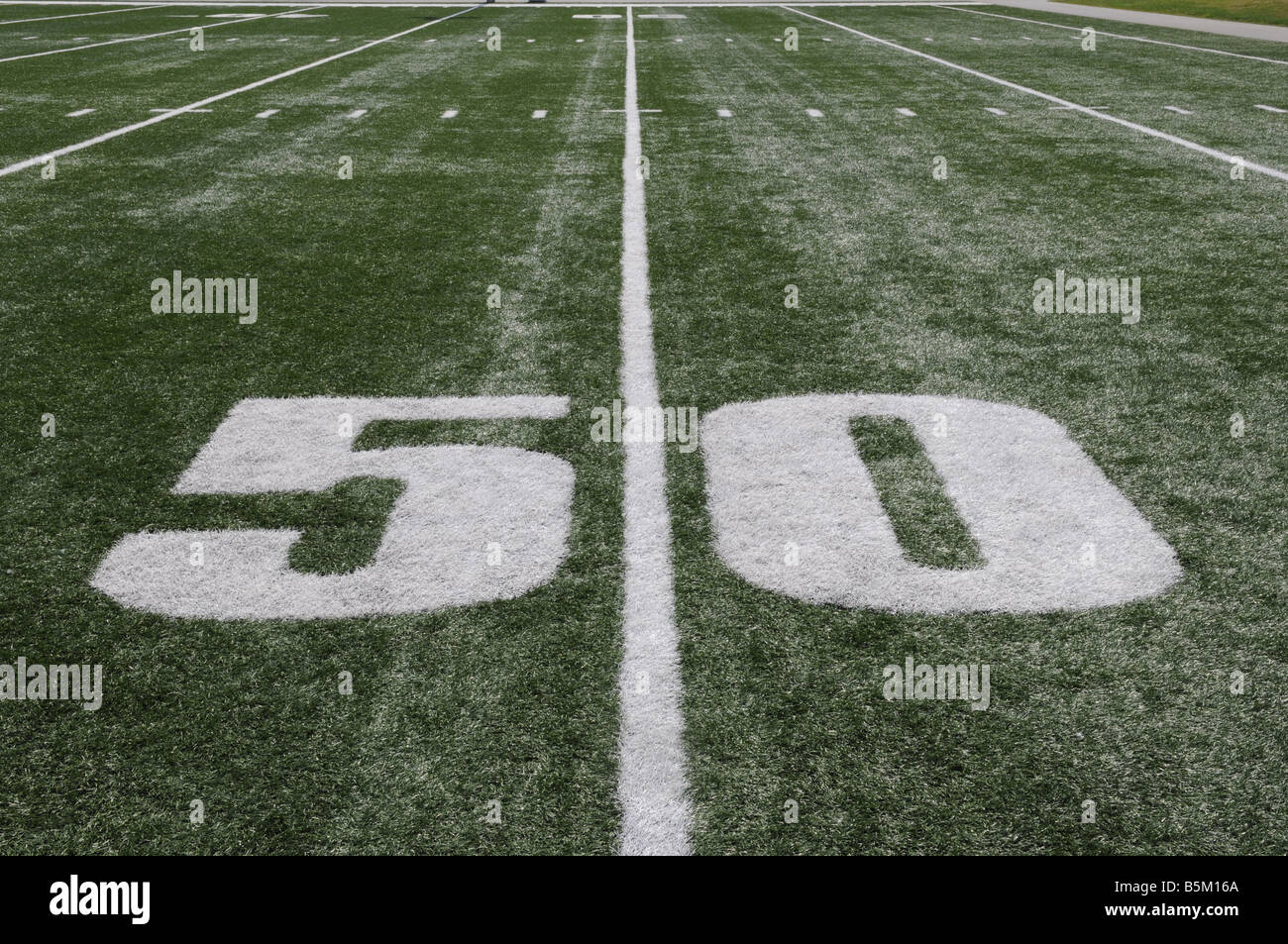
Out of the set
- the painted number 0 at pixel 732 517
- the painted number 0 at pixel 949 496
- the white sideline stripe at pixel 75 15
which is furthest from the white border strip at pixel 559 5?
the painted number 0 at pixel 949 496

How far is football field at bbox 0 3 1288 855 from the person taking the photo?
2.29 meters

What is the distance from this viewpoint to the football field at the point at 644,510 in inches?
90.3

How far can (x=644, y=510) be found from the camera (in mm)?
3443

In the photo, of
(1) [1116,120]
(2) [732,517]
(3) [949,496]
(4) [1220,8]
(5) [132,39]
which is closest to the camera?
(2) [732,517]

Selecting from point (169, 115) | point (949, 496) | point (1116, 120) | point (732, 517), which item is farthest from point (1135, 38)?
point (732, 517)

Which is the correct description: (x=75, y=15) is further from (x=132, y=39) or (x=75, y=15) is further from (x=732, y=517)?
(x=732, y=517)

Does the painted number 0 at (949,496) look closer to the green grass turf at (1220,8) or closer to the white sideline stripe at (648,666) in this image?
the white sideline stripe at (648,666)

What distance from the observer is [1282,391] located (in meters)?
4.29

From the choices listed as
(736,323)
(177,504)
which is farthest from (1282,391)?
(177,504)

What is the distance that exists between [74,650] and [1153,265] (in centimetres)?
549

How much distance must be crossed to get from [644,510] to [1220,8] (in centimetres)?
2802
